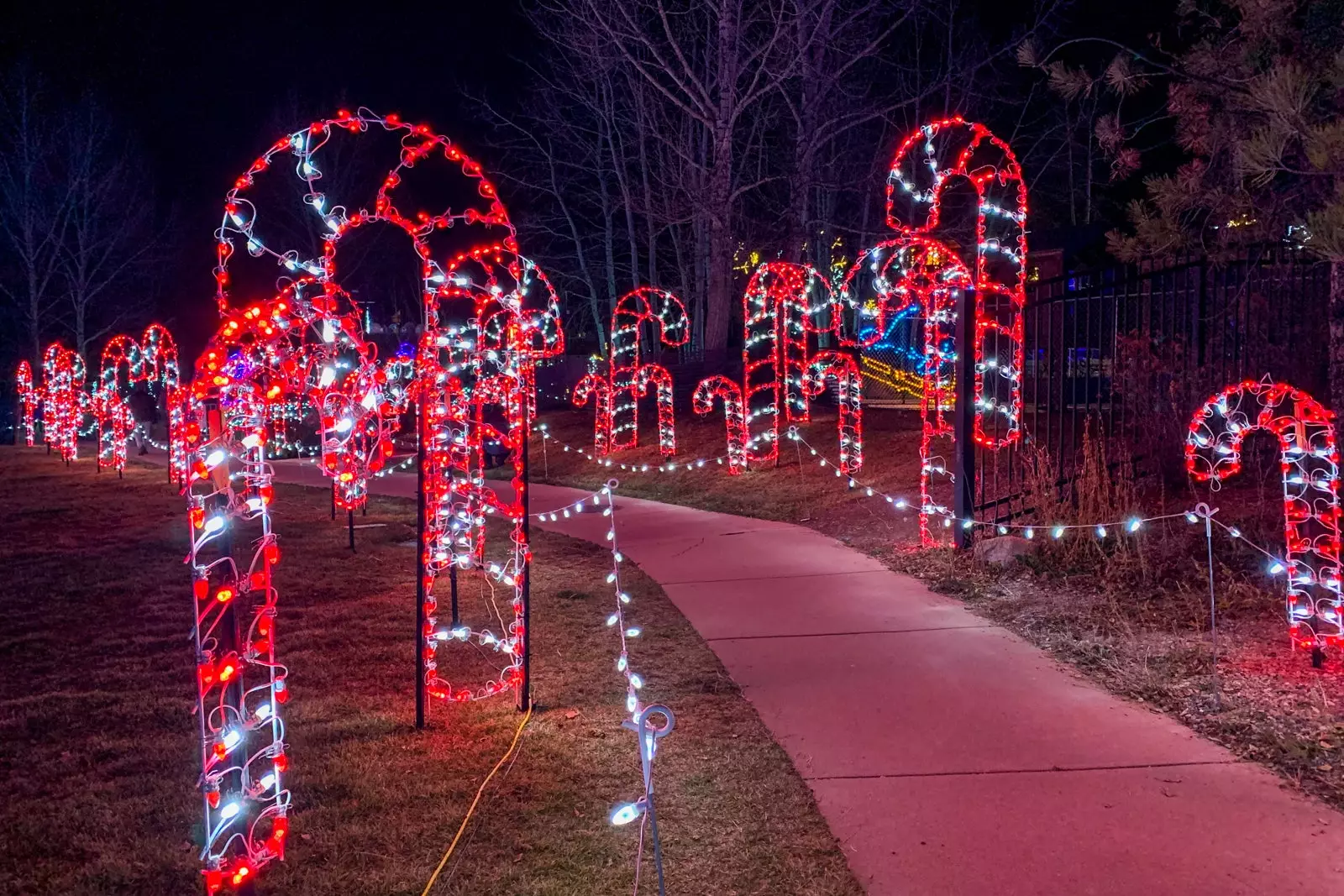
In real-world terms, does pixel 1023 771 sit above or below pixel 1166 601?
below

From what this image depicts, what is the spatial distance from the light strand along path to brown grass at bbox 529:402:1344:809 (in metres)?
0.23

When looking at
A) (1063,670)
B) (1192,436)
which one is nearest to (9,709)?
(1063,670)

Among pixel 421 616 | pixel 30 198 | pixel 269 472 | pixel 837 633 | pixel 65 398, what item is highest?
pixel 30 198

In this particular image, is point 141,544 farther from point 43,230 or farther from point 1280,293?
point 43,230

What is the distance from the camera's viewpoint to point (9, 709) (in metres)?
5.52

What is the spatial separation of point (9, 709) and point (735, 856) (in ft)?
14.0

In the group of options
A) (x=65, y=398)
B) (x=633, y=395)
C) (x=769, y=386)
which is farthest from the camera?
(x=65, y=398)

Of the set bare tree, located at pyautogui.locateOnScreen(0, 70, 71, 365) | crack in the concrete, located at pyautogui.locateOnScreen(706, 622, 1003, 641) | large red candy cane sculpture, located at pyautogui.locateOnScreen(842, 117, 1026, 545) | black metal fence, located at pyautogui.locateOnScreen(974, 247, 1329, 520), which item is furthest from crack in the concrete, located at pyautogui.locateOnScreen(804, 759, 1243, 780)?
bare tree, located at pyautogui.locateOnScreen(0, 70, 71, 365)

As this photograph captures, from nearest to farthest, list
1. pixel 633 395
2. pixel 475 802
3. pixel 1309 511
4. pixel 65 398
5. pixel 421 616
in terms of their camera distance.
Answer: pixel 475 802 → pixel 421 616 → pixel 1309 511 → pixel 633 395 → pixel 65 398

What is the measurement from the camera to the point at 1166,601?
6598mm

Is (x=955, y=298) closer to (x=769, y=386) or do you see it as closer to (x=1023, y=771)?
(x=1023, y=771)

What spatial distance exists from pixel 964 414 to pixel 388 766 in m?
5.73

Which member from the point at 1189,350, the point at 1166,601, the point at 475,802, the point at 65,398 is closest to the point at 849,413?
the point at 1189,350

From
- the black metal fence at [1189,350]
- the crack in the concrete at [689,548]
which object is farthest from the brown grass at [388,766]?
the black metal fence at [1189,350]
